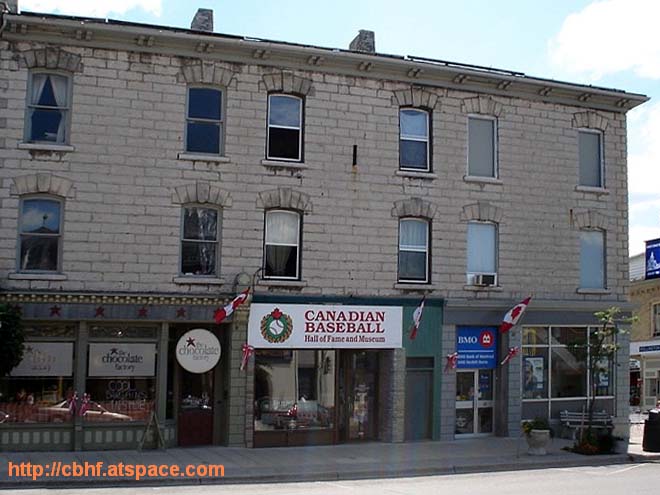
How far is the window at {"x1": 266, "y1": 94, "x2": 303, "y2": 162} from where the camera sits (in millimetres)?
23031

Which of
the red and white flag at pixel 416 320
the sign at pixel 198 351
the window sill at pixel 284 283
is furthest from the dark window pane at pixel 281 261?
the red and white flag at pixel 416 320

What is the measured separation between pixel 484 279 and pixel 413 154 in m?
4.00

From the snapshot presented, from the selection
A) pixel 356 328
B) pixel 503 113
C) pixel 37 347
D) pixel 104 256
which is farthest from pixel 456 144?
pixel 37 347

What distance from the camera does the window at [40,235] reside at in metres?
20.8

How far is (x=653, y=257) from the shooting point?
37.0 m

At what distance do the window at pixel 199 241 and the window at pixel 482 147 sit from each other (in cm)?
762

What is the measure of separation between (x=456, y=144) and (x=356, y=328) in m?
5.94

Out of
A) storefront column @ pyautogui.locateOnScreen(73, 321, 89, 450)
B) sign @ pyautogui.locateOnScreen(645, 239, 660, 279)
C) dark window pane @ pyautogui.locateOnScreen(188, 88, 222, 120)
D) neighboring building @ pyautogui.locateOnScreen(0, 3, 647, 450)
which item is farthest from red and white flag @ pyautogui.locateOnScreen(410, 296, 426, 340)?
sign @ pyautogui.locateOnScreen(645, 239, 660, 279)

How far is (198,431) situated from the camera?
21984mm

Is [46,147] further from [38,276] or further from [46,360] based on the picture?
[46,360]

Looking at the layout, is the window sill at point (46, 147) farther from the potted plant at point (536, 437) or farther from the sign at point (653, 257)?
the sign at point (653, 257)

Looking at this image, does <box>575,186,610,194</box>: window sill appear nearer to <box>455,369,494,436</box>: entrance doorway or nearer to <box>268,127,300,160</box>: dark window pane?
<box>455,369,494,436</box>: entrance doorway

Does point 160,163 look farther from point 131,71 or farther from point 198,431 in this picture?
point 198,431

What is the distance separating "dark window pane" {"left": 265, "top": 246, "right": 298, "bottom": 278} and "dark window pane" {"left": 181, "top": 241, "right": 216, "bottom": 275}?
1.44 meters
